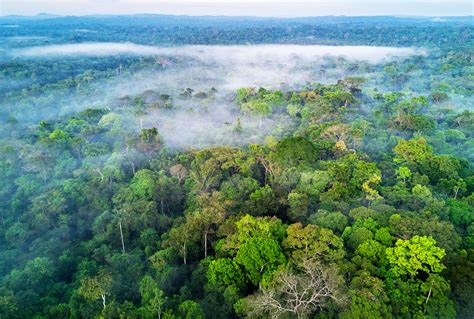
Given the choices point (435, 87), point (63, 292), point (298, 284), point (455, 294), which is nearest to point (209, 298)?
point (298, 284)

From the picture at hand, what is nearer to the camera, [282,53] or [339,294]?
[339,294]

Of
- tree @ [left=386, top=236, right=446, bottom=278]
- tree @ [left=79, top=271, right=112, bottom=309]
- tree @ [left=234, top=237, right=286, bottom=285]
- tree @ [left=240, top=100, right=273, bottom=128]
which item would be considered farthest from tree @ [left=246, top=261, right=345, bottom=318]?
tree @ [left=240, top=100, right=273, bottom=128]

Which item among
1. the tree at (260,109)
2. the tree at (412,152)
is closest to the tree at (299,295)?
the tree at (412,152)

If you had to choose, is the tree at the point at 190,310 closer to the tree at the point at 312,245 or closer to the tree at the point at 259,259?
the tree at the point at 259,259

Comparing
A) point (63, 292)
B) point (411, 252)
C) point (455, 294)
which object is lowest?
point (63, 292)

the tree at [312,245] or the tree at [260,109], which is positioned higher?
the tree at [260,109]

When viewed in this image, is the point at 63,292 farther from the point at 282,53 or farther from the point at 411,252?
the point at 282,53

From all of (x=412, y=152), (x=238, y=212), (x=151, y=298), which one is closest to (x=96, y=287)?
(x=151, y=298)
